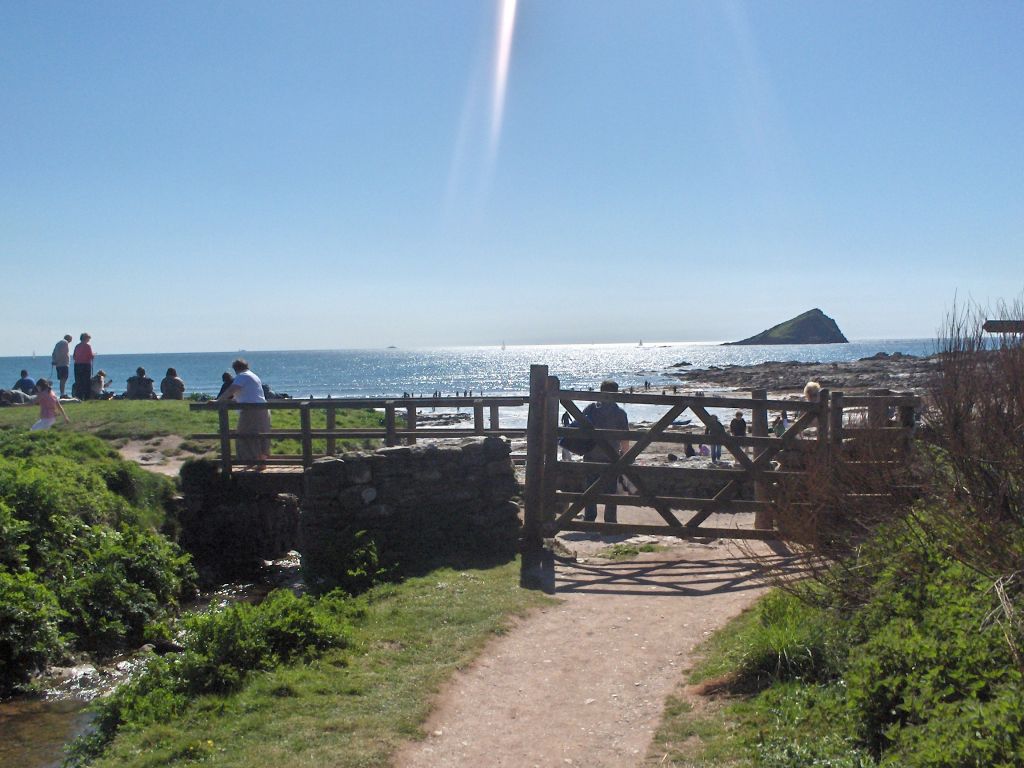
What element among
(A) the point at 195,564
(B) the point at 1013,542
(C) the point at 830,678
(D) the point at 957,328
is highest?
(D) the point at 957,328

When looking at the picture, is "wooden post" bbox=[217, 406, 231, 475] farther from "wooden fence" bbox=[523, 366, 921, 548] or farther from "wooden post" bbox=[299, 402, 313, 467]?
"wooden fence" bbox=[523, 366, 921, 548]

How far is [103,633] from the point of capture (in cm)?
979

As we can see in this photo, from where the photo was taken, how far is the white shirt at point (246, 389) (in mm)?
14797

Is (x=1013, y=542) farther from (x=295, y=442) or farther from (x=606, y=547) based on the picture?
(x=295, y=442)

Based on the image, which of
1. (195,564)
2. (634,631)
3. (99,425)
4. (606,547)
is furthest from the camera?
(99,425)

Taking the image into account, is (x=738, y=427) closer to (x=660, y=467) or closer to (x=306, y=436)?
(x=660, y=467)

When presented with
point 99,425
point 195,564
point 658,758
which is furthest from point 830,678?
point 99,425

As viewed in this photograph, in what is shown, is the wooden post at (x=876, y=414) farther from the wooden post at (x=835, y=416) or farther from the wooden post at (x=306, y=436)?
the wooden post at (x=306, y=436)

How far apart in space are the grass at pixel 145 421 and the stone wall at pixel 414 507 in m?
6.83

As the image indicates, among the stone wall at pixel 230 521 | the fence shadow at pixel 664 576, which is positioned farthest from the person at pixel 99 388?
the fence shadow at pixel 664 576

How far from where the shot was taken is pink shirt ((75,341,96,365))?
24.0 meters

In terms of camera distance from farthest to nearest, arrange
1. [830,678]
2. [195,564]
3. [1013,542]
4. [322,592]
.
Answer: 1. [195,564]
2. [322,592]
3. [830,678]
4. [1013,542]

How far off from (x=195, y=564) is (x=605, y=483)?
6899 mm

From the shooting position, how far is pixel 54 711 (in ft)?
26.1
